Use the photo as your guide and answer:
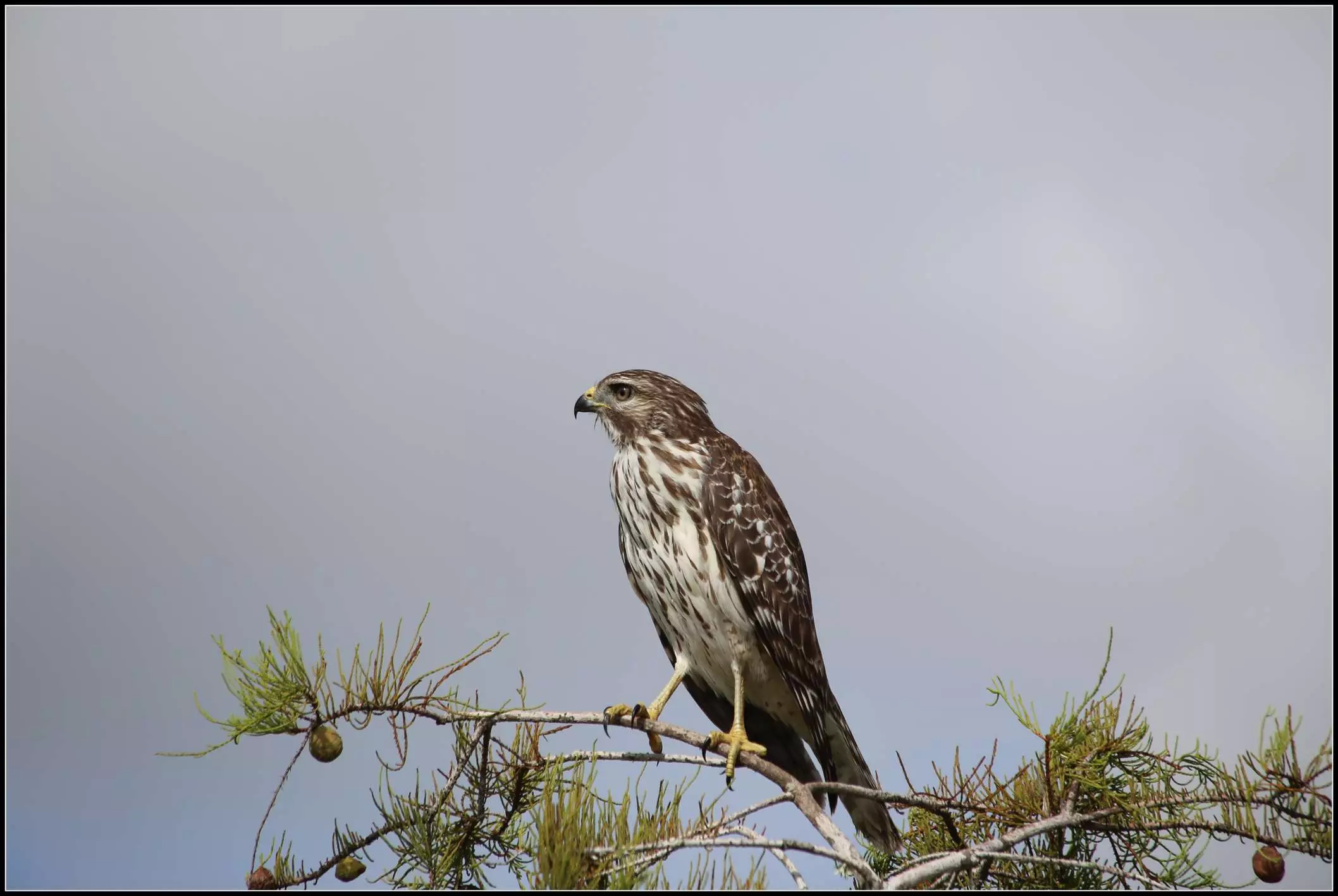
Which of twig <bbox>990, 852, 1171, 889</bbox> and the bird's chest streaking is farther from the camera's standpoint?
the bird's chest streaking

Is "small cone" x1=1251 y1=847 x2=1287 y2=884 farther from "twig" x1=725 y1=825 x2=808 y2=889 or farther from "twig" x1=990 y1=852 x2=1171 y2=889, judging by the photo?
"twig" x1=725 y1=825 x2=808 y2=889

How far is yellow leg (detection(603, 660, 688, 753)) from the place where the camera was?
5238 mm

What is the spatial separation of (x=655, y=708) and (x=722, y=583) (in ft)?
2.53

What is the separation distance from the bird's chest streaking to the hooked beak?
35 cm

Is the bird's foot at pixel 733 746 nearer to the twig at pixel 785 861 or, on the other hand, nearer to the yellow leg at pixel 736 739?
the yellow leg at pixel 736 739

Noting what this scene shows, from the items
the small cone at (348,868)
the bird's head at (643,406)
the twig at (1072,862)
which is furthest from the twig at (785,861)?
the bird's head at (643,406)

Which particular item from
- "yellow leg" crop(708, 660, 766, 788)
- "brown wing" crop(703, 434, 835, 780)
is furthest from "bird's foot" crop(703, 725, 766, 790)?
"brown wing" crop(703, 434, 835, 780)

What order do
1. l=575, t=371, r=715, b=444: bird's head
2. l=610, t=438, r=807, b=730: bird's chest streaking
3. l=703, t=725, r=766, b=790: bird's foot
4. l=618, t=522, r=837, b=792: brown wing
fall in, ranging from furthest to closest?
l=575, t=371, r=715, b=444: bird's head
l=618, t=522, r=837, b=792: brown wing
l=610, t=438, r=807, b=730: bird's chest streaking
l=703, t=725, r=766, b=790: bird's foot

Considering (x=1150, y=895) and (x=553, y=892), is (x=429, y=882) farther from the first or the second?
(x=1150, y=895)

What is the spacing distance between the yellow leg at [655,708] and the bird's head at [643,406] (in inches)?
53.0

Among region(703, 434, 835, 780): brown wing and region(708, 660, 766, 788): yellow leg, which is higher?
region(703, 434, 835, 780): brown wing

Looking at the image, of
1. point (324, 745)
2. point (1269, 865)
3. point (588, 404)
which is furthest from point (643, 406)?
point (1269, 865)

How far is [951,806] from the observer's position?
4387 mm

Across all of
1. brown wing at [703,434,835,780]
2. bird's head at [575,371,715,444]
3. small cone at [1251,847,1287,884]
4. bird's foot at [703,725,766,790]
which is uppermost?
bird's head at [575,371,715,444]
